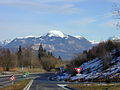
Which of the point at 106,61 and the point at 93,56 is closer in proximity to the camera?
the point at 106,61

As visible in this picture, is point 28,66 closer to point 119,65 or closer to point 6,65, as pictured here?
point 6,65

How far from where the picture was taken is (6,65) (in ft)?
461

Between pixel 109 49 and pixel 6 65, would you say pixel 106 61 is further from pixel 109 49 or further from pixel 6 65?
pixel 6 65

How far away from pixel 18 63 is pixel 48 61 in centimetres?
2223

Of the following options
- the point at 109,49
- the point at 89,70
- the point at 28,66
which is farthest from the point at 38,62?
the point at 89,70

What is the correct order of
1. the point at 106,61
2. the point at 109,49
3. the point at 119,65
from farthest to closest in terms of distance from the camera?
the point at 109,49 → the point at 106,61 → the point at 119,65

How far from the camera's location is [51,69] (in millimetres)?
180375

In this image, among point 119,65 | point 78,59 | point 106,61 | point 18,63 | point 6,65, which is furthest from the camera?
point 18,63

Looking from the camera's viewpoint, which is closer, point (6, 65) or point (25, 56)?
point (6, 65)

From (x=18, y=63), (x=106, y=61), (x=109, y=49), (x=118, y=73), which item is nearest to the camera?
(x=118, y=73)

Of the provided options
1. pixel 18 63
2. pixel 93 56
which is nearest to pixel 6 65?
pixel 18 63

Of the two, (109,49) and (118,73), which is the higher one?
(109,49)

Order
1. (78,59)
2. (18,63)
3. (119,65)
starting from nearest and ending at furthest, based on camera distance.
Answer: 1. (119,65)
2. (78,59)
3. (18,63)

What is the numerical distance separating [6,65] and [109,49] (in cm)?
6218
